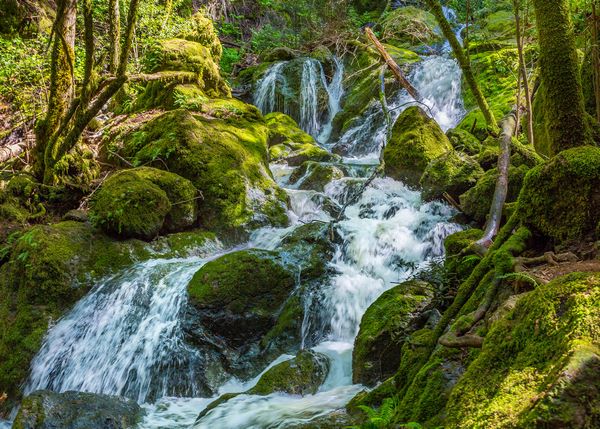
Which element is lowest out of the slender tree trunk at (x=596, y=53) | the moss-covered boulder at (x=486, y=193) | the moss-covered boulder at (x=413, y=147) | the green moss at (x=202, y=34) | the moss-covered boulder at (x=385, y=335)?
the moss-covered boulder at (x=385, y=335)

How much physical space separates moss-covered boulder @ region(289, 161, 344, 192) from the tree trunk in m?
7.60

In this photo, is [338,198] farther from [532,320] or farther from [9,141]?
[532,320]

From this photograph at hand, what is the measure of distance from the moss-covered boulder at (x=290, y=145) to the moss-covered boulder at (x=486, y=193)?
6468 mm

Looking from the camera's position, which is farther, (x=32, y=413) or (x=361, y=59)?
(x=361, y=59)

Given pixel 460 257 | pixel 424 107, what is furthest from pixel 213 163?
pixel 424 107

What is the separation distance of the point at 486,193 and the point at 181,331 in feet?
17.5

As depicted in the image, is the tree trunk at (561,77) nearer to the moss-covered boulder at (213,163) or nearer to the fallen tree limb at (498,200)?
the fallen tree limb at (498,200)

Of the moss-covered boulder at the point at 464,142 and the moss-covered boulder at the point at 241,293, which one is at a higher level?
the moss-covered boulder at the point at 464,142

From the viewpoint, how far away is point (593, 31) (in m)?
6.40

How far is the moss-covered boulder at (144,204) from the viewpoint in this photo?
7.87 m

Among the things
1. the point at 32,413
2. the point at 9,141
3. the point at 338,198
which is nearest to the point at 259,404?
the point at 32,413

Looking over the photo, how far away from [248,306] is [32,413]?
2955 mm

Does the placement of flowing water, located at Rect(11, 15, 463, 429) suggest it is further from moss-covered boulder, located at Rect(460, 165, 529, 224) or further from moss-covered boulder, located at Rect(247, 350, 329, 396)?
moss-covered boulder, located at Rect(460, 165, 529, 224)

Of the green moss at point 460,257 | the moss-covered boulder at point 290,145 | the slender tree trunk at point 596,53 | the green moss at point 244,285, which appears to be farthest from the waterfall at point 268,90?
the green moss at point 460,257
